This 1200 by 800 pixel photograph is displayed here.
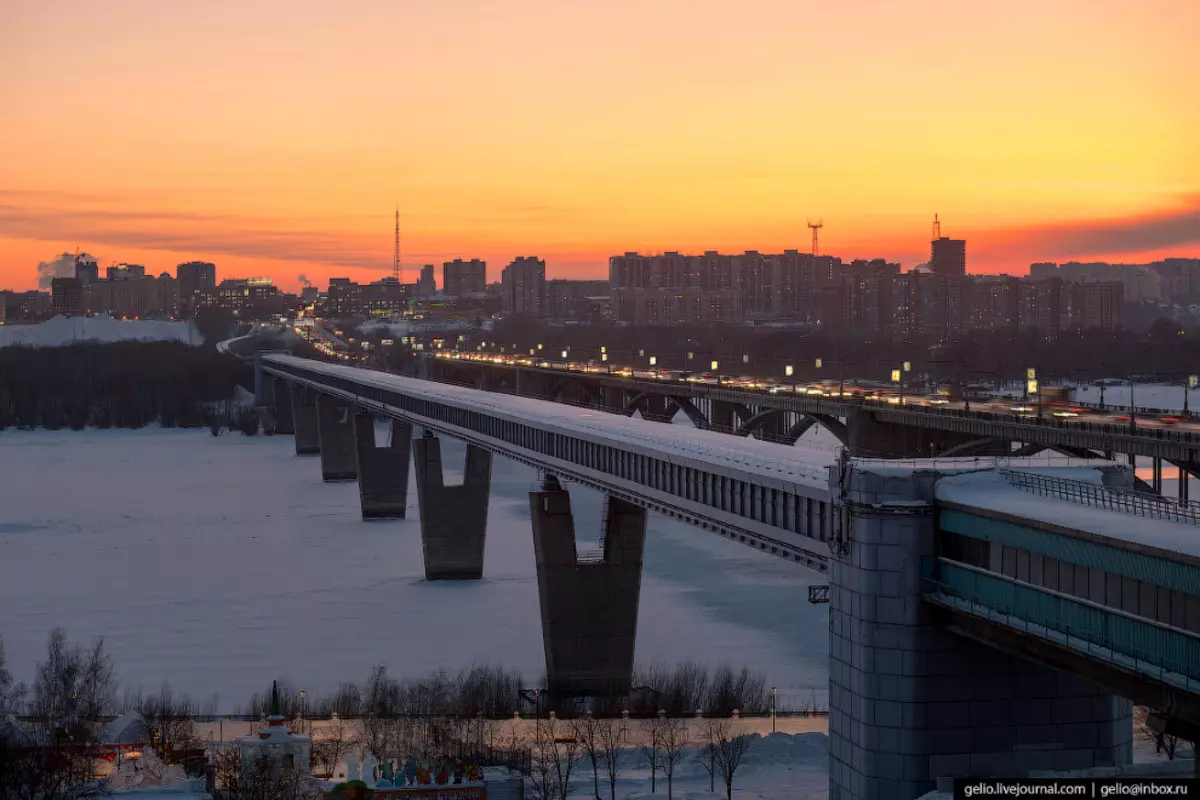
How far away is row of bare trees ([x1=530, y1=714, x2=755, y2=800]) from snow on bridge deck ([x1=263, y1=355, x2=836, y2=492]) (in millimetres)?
5751

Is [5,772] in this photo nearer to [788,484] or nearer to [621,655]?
[788,484]

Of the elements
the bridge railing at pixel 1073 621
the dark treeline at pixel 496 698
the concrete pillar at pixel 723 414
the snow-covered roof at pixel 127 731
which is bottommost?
the dark treeline at pixel 496 698

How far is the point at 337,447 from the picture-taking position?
105062 millimetres

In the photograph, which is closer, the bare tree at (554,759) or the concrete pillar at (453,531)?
the bare tree at (554,759)

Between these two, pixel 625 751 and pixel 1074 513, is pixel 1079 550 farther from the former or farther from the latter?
pixel 625 751

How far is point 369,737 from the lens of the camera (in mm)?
34406

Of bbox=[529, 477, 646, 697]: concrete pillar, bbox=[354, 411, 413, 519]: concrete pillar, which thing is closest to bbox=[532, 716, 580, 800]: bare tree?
bbox=[529, 477, 646, 697]: concrete pillar

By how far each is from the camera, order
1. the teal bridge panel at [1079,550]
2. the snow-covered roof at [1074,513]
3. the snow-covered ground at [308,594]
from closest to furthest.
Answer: the teal bridge panel at [1079,550] → the snow-covered roof at [1074,513] → the snow-covered ground at [308,594]

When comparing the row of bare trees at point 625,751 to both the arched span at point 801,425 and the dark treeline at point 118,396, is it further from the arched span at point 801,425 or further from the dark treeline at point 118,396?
the dark treeline at point 118,396

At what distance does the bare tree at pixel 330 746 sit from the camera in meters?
32.1

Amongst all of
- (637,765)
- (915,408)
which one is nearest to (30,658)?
(637,765)

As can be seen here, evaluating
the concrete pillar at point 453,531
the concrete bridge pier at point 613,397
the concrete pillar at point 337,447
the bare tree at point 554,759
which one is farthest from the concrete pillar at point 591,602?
the concrete bridge pier at point 613,397

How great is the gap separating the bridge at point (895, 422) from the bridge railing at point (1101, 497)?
15.7 m

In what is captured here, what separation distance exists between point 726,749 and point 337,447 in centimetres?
7584
